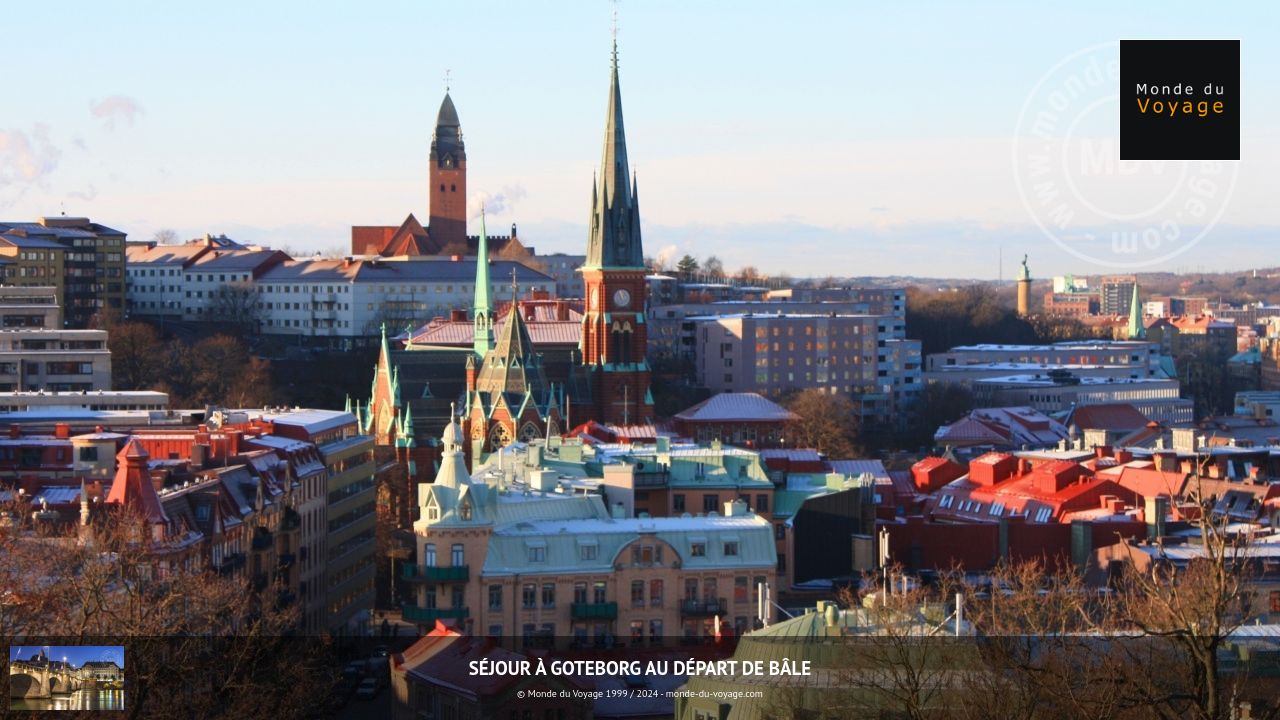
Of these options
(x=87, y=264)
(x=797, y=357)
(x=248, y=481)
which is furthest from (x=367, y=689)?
(x=797, y=357)

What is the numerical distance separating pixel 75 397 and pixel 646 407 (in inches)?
1449

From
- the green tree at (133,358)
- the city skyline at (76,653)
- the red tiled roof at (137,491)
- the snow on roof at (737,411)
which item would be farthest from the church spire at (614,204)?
the city skyline at (76,653)

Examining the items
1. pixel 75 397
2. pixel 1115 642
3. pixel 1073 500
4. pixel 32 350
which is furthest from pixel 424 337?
pixel 1115 642

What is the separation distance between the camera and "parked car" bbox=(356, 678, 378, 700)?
6944cm

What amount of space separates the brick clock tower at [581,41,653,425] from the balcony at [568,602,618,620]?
70587 mm

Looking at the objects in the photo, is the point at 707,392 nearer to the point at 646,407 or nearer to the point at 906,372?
the point at 906,372

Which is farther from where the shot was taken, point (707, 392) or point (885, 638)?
point (707, 392)

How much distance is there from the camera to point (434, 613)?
211 feet

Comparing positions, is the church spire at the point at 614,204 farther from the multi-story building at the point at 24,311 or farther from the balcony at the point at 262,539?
the balcony at the point at 262,539

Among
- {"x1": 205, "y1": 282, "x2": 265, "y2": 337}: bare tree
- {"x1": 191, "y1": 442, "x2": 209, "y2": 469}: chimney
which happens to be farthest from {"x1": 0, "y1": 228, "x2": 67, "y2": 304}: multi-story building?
{"x1": 191, "y1": 442, "x2": 209, "y2": 469}: chimney

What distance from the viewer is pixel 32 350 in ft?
407

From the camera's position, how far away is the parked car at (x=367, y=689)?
69.4 metres

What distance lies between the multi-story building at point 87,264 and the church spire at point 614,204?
41.3 metres

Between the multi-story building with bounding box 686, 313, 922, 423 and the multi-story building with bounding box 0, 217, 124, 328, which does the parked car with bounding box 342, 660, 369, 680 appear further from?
the multi-story building with bounding box 686, 313, 922, 423
